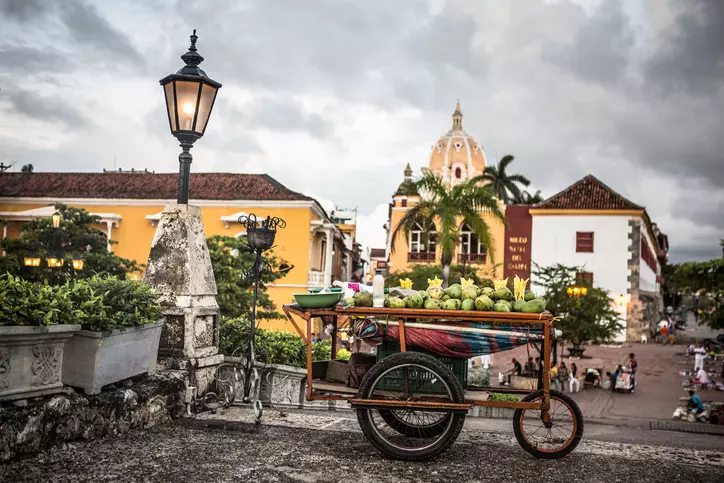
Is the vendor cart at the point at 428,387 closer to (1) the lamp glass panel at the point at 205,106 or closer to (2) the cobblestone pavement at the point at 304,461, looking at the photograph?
(2) the cobblestone pavement at the point at 304,461

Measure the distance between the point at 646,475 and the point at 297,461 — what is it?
8.25 feet

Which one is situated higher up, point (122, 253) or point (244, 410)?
point (122, 253)

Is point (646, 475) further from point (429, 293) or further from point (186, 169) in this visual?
point (186, 169)

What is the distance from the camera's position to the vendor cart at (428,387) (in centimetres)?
453

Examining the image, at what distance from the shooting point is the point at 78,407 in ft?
14.0

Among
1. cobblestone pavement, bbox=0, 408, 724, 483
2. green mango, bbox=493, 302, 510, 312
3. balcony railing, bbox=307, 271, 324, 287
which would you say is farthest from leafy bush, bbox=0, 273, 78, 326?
balcony railing, bbox=307, 271, 324, 287

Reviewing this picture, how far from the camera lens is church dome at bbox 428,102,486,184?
5966 centimetres

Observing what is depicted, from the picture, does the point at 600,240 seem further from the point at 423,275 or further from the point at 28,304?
the point at 28,304

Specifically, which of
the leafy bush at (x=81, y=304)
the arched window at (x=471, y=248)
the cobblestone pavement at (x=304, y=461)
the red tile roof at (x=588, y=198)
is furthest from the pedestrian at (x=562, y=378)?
the red tile roof at (x=588, y=198)

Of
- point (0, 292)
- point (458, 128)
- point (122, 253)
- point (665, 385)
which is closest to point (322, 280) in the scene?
point (122, 253)

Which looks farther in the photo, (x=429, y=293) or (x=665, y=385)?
(x=665, y=385)

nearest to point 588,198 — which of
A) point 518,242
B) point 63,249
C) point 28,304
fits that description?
point 518,242

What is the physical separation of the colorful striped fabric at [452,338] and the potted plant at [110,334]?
176cm

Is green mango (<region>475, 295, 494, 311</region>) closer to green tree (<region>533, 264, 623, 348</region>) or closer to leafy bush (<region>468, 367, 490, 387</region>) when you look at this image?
leafy bush (<region>468, 367, 490, 387</region>)
